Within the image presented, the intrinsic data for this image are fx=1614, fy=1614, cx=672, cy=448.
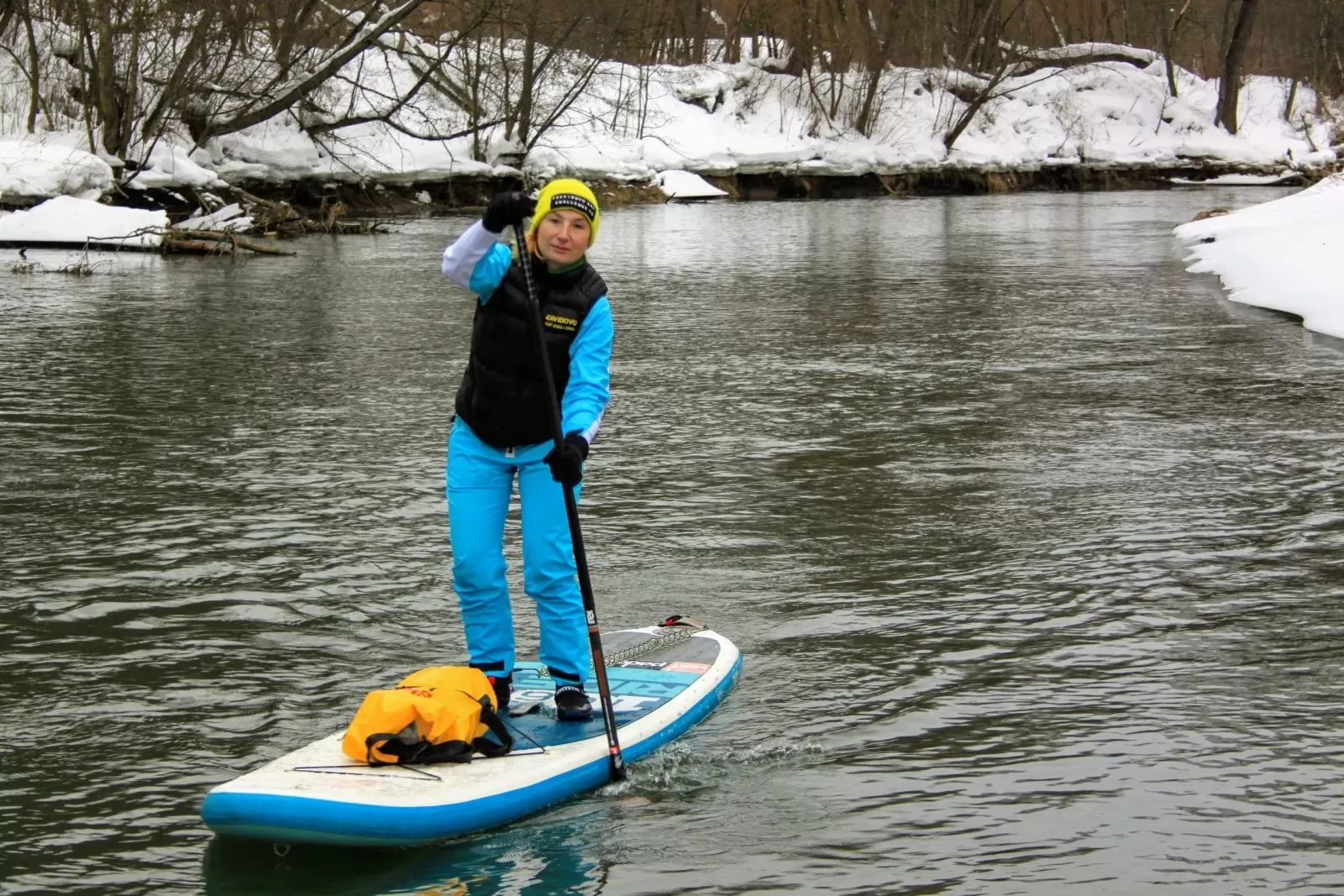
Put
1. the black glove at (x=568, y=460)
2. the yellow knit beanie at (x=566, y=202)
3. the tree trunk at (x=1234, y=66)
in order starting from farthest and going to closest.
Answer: the tree trunk at (x=1234, y=66) → the yellow knit beanie at (x=566, y=202) → the black glove at (x=568, y=460)

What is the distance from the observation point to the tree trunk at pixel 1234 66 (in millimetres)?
56969

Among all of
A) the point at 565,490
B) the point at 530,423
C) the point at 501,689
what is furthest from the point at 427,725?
the point at 530,423

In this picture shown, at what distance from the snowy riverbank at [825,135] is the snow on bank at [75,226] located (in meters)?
9.68

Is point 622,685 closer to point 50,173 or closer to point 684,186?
point 50,173

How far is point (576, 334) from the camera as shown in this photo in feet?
17.7

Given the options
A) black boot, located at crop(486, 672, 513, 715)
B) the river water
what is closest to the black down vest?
black boot, located at crop(486, 672, 513, 715)

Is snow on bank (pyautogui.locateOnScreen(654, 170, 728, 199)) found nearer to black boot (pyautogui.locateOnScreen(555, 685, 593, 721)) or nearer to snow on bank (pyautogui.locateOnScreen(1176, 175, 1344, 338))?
snow on bank (pyautogui.locateOnScreen(1176, 175, 1344, 338))

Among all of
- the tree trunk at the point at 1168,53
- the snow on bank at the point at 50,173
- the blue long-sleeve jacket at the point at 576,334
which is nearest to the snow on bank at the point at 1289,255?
the blue long-sleeve jacket at the point at 576,334

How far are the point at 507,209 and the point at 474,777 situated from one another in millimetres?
1732

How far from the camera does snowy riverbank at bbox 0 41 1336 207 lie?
41.0m

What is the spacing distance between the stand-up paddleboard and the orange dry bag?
40 millimetres

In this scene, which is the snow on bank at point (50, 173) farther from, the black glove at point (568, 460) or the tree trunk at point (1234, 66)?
the tree trunk at point (1234, 66)

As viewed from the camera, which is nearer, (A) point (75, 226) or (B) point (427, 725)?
(B) point (427, 725)

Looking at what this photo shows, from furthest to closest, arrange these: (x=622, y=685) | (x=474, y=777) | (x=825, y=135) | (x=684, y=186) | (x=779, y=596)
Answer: (x=825, y=135), (x=684, y=186), (x=779, y=596), (x=622, y=685), (x=474, y=777)
